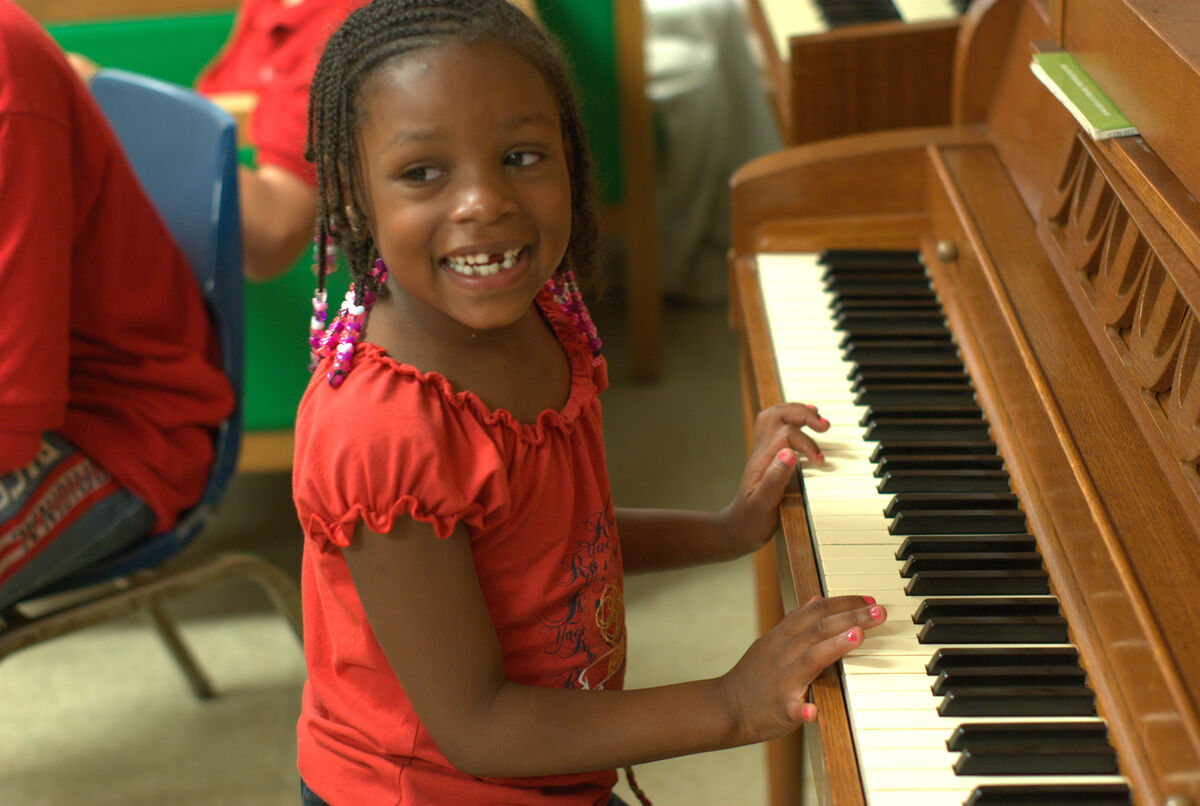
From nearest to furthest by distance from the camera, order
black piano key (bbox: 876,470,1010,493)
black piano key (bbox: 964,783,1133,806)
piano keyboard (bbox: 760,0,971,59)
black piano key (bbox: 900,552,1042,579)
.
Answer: black piano key (bbox: 964,783,1133,806), black piano key (bbox: 900,552,1042,579), black piano key (bbox: 876,470,1010,493), piano keyboard (bbox: 760,0,971,59)

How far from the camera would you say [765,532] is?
1.24 m

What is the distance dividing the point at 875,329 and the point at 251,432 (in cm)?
156

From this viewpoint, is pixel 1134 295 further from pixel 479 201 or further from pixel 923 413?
pixel 479 201

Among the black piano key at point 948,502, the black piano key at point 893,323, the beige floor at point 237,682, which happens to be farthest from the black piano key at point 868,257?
the beige floor at point 237,682

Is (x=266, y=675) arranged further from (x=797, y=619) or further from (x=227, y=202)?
(x=797, y=619)

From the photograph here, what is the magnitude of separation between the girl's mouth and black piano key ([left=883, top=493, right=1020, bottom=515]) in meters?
0.43

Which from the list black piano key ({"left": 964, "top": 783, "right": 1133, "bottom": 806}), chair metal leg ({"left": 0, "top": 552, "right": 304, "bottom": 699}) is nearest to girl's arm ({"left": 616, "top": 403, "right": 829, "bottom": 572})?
black piano key ({"left": 964, "top": 783, "right": 1133, "bottom": 806})

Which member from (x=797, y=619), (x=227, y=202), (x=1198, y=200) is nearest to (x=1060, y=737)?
(x=797, y=619)

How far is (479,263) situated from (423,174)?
80 millimetres

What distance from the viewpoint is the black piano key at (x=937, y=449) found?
1195 millimetres

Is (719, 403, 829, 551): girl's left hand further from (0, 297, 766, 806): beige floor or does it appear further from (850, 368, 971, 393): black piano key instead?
(0, 297, 766, 806): beige floor

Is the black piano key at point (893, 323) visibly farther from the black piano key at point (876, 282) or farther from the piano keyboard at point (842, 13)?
the piano keyboard at point (842, 13)

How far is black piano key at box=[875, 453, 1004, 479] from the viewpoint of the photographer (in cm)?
117

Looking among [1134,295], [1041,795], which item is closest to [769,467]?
[1134,295]
